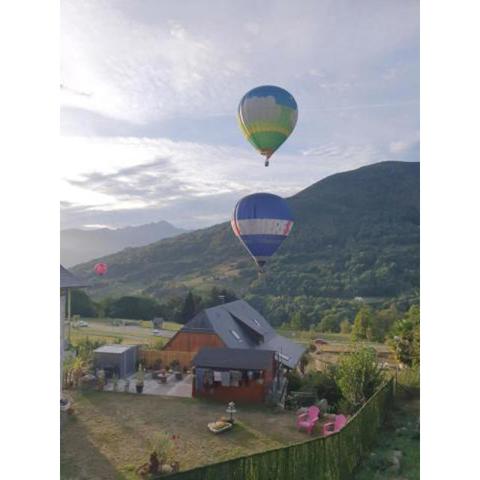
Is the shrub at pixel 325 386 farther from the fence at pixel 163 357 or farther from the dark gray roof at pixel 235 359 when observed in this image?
the fence at pixel 163 357

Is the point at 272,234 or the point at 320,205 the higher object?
the point at 320,205

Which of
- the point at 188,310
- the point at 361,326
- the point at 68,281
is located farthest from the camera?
the point at 188,310

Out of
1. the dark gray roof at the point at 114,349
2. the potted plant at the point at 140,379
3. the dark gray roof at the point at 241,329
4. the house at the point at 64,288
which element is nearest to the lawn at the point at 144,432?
the potted plant at the point at 140,379

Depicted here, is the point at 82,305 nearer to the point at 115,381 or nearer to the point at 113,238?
the point at 115,381

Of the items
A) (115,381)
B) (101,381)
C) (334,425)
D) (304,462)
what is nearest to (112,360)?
(115,381)
